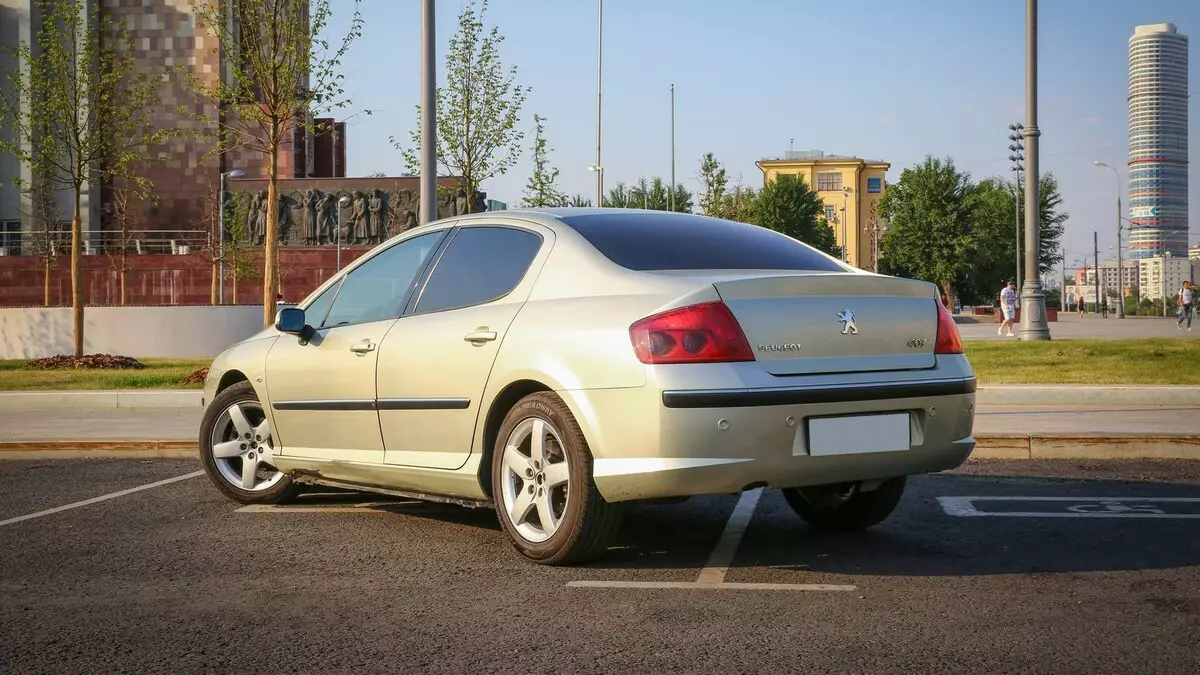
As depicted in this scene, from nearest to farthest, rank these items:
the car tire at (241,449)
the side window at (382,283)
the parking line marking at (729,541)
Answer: the parking line marking at (729,541) → the side window at (382,283) → the car tire at (241,449)

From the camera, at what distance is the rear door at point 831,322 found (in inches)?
192

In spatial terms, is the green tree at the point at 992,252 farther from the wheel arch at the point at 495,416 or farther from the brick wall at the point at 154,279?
the wheel arch at the point at 495,416

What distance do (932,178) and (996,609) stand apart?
7359 centimetres

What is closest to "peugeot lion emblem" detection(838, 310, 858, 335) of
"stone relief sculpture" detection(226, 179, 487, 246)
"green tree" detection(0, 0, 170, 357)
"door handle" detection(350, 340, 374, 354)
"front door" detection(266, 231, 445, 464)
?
"front door" detection(266, 231, 445, 464)

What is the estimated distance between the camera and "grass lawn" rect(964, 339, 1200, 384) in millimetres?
16281

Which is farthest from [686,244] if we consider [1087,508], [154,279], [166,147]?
[166,147]

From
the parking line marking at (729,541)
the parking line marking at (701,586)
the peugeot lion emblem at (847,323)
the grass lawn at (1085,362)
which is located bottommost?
the parking line marking at (729,541)

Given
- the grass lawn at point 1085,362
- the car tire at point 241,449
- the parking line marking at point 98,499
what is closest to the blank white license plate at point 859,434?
the car tire at point 241,449

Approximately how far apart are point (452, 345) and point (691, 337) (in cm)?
131

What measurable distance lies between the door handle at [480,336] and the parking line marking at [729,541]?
1316 mm

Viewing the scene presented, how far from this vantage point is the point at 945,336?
17.8 feet

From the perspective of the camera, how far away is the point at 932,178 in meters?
74.9

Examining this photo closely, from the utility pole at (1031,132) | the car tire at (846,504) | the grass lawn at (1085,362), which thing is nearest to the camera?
the car tire at (846,504)

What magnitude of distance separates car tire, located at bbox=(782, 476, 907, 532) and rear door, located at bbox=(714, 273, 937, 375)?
84 cm
